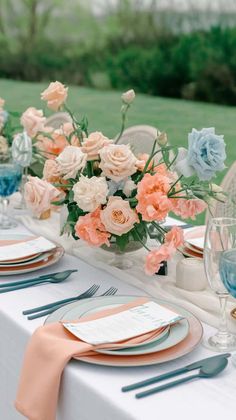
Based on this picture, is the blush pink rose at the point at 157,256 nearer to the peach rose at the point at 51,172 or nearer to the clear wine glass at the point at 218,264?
the clear wine glass at the point at 218,264

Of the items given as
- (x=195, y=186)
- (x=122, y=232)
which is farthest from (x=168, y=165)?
(x=122, y=232)

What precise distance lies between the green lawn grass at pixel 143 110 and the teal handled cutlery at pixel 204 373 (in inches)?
367

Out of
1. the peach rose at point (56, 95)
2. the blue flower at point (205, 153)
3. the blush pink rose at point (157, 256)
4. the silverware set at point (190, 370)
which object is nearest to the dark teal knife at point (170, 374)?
the silverware set at point (190, 370)

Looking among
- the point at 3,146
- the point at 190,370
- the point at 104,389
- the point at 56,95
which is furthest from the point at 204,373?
the point at 3,146

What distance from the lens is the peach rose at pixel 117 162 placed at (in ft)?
5.17

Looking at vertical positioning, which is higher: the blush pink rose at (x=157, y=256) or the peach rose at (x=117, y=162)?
the peach rose at (x=117, y=162)

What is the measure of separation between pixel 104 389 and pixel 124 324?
0.19m

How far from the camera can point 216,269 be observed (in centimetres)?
127

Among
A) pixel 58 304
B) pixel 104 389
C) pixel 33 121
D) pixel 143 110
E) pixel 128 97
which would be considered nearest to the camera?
pixel 104 389

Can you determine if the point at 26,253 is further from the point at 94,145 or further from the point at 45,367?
the point at 45,367

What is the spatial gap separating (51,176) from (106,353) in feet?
2.14

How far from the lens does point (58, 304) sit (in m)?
1.47

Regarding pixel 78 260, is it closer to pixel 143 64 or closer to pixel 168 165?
pixel 168 165

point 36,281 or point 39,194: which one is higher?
point 39,194
